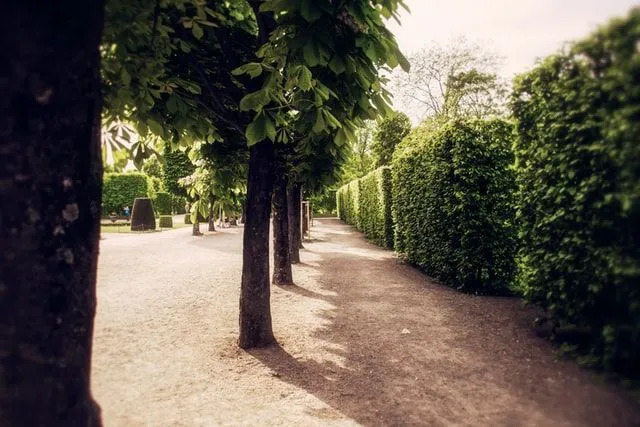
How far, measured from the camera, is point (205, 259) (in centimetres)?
1345

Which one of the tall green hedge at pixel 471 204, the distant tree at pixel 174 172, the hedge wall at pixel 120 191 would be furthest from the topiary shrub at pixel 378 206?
the hedge wall at pixel 120 191

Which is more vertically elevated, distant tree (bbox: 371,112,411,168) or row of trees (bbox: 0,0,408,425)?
distant tree (bbox: 371,112,411,168)

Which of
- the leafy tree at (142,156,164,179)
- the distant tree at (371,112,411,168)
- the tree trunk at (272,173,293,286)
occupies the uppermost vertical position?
the distant tree at (371,112,411,168)

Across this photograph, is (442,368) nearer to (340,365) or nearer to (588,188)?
(340,365)

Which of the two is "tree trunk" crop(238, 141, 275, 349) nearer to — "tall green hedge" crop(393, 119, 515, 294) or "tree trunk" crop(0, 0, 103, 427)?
"tree trunk" crop(0, 0, 103, 427)

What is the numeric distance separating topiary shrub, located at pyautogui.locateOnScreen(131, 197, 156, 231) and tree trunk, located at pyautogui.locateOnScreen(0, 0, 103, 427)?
23770 millimetres

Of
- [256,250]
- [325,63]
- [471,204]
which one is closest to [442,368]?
[256,250]

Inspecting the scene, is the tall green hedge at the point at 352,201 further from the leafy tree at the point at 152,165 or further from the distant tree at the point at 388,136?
the leafy tree at the point at 152,165

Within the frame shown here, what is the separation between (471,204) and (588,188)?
196 inches

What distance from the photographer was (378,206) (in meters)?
18.1

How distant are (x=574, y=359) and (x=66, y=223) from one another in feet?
12.6

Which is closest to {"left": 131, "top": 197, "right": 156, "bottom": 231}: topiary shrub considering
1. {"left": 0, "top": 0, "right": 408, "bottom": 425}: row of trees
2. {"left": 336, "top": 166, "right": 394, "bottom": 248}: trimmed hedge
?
{"left": 336, "top": 166, "right": 394, "bottom": 248}: trimmed hedge

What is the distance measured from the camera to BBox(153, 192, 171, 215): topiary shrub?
125 feet

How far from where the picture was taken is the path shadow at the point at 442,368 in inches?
114
